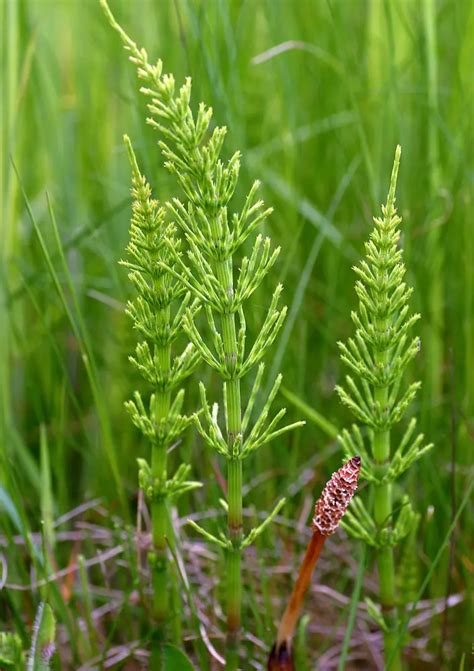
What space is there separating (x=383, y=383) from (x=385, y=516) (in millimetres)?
160

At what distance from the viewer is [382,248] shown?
2.81 feet

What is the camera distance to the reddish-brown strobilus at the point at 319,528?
80cm

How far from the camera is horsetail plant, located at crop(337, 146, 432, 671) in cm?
86

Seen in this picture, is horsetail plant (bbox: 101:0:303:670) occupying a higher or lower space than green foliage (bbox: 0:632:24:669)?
higher

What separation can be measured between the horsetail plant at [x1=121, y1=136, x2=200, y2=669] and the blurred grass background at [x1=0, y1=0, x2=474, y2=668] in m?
0.18

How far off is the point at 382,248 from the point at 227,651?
1.54 feet

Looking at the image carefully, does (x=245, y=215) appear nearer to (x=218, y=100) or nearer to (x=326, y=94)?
(x=218, y=100)

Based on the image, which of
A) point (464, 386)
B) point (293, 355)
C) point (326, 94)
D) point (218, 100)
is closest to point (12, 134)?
point (218, 100)

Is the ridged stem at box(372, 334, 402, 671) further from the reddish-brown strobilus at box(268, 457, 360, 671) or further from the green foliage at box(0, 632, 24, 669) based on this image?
the green foliage at box(0, 632, 24, 669)

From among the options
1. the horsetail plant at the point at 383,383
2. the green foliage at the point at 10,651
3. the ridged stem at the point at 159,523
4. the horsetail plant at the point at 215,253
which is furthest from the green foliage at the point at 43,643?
the horsetail plant at the point at 383,383

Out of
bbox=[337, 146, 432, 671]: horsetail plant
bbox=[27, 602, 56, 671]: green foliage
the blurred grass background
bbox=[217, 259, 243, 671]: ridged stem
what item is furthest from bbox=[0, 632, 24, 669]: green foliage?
bbox=[337, 146, 432, 671]: horsetail plant

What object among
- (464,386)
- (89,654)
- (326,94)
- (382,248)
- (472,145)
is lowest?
(89,654)

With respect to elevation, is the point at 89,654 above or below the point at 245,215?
below

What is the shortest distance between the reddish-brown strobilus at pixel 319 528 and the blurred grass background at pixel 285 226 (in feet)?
1.04
